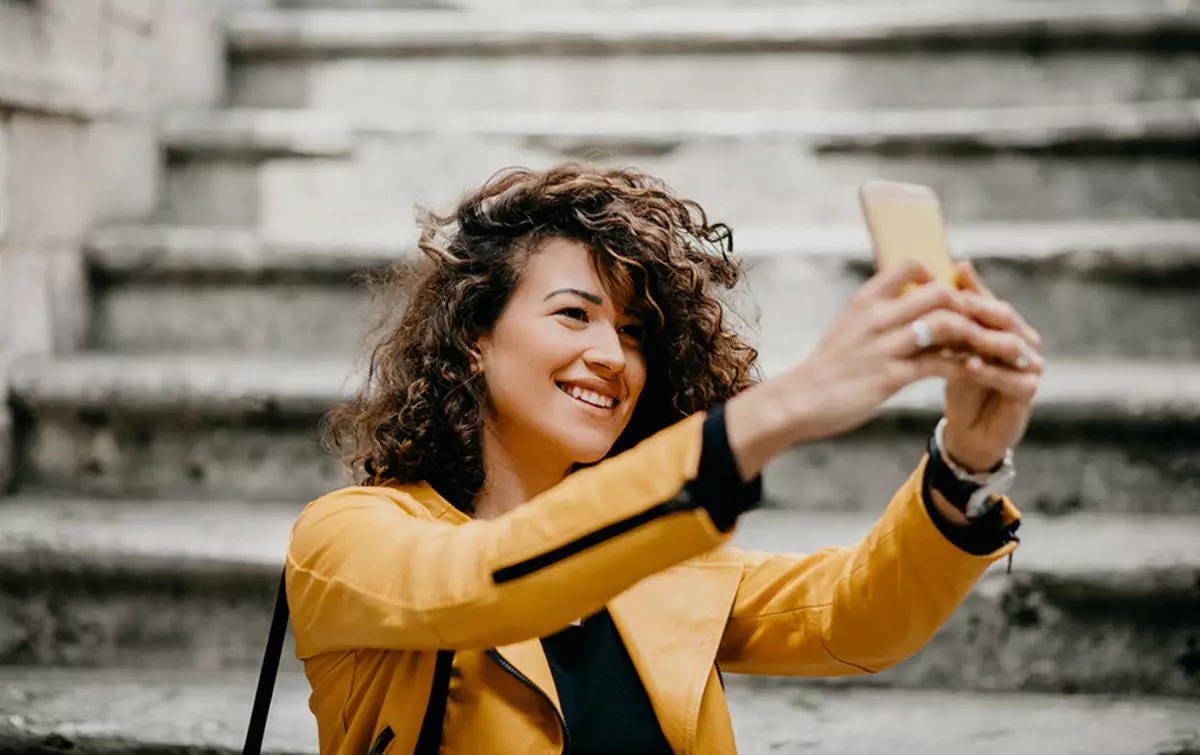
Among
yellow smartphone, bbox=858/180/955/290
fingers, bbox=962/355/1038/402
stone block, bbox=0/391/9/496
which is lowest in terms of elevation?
stone block, bbox=0/391/9/496

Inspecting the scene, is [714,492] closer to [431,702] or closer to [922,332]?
[922,332]

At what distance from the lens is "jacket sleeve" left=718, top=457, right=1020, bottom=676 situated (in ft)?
3.61

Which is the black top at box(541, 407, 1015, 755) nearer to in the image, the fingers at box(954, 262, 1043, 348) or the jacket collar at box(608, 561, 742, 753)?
the jacket collar at box(608, 561, 742, 753)

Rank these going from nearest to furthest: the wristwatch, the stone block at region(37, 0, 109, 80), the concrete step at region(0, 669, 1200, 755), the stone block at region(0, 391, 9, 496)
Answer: the wristwatch, the concrete step at region(0, 669, 1200, 755), the stone block at region(0, 391, 9, 496), the stone block at region(37, 0, 109, 80)

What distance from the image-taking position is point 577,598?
0.86 m

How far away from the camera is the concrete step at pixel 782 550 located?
1693 mm

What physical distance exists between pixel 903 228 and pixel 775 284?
48.8 inches

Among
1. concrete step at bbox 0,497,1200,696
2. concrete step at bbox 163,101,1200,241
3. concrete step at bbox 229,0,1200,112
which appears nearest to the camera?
concrete step at bbox 0,497,1200,696

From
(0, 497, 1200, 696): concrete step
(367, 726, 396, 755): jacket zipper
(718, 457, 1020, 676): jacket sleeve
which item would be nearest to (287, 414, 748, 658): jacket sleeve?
(367, 726, 396, 755): jacket zipper

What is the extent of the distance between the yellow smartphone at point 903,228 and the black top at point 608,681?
0.82 feet

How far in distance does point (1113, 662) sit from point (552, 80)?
5.48 ft

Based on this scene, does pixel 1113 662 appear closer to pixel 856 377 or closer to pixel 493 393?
pixel 493 393

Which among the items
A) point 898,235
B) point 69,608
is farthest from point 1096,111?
point 69,608

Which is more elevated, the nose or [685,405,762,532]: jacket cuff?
[685,405,762,532]: jacket cuff
